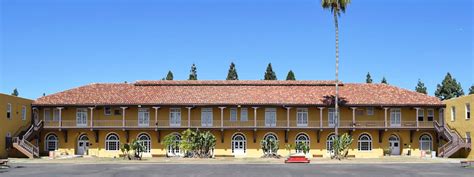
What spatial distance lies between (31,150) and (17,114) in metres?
3.63

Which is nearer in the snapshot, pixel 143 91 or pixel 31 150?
pixel 31 150

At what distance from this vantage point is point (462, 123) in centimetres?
5216

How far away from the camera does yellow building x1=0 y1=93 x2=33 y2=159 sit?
5056 cm

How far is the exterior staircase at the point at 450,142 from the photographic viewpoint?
5097cm

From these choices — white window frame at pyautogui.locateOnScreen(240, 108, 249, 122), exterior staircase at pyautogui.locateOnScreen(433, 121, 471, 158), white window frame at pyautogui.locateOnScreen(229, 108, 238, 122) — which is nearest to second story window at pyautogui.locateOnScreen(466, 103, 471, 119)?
exterior staircase at pyautogui.locateOnScreen(433, 121, 471, 158)

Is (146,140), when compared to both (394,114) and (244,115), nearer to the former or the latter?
(244,115)

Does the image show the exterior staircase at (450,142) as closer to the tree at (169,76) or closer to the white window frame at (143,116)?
the white window frame at (143,116)

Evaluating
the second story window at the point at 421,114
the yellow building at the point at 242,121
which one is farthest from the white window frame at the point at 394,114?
the second story window at the point at 421,114

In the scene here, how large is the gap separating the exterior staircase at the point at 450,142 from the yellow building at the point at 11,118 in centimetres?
3718

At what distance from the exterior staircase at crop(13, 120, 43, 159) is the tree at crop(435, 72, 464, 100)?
60198mm

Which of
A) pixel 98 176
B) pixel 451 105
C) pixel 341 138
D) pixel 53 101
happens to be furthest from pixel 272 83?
pixel 98 176

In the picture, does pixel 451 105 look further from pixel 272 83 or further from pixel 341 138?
pixel 272 83

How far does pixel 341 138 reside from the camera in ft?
171

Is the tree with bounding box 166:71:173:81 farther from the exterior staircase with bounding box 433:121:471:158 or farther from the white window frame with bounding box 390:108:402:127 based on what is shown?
the exterior staircase with bounding box 433:121:471:158
